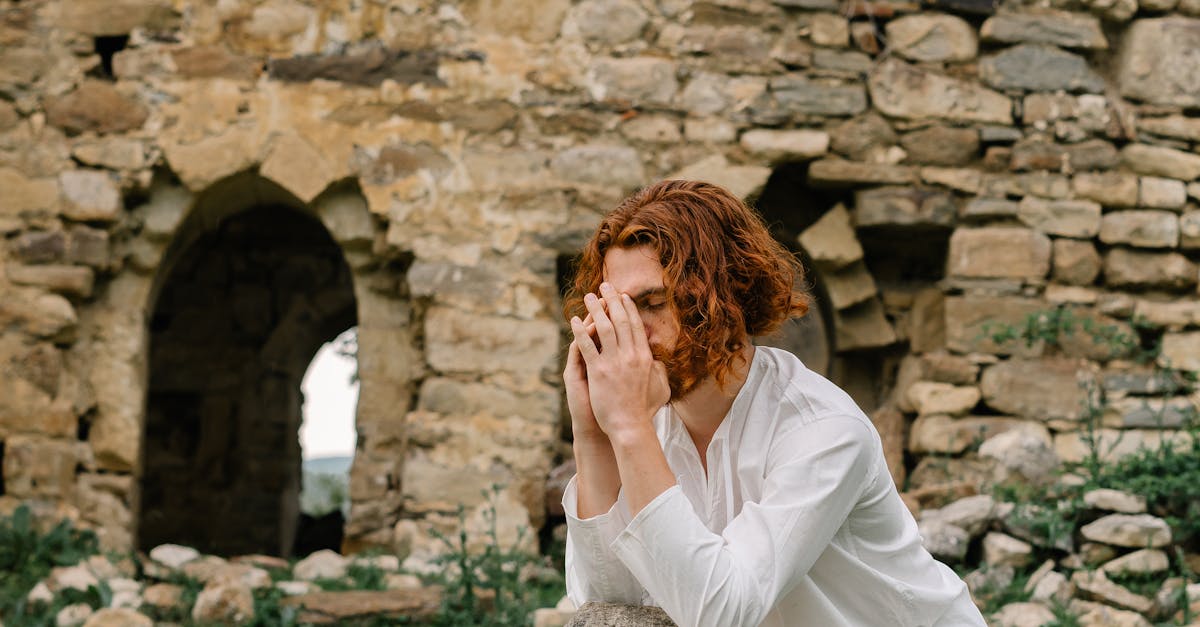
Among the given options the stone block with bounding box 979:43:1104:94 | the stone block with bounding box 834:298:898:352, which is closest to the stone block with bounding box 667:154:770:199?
the stone block with bounding box 834:298:898:352

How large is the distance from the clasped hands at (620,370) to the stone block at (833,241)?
3163 mm

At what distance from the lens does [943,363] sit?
4.82 meters

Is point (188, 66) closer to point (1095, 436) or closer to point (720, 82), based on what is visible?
point (720, 82)

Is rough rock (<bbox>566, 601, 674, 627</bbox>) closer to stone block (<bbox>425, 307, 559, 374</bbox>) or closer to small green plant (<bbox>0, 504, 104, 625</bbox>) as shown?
stone block (<bbox>425, 307, 559, 374</bbox>)

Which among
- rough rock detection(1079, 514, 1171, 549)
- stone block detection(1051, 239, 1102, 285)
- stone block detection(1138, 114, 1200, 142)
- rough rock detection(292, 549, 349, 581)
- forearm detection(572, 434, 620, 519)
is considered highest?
stone block detection(1138, 114, 1200, 142)

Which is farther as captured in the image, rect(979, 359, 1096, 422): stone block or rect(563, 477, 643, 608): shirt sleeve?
rect(979, 359, 1096, 422): stone block

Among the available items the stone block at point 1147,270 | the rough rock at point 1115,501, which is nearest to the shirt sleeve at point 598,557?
the rough rock at point 1115,501

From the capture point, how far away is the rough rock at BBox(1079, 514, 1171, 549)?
3678mm

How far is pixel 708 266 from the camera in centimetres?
187

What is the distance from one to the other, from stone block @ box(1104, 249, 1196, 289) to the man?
3.38m

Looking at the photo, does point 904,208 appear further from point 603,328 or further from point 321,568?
point 603,328

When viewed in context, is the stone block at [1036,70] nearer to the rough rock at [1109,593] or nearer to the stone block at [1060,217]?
the stone block at [1060,217]

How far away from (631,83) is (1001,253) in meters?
1.67

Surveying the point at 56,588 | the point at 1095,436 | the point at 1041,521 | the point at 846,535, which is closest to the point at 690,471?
the point at 846,535
